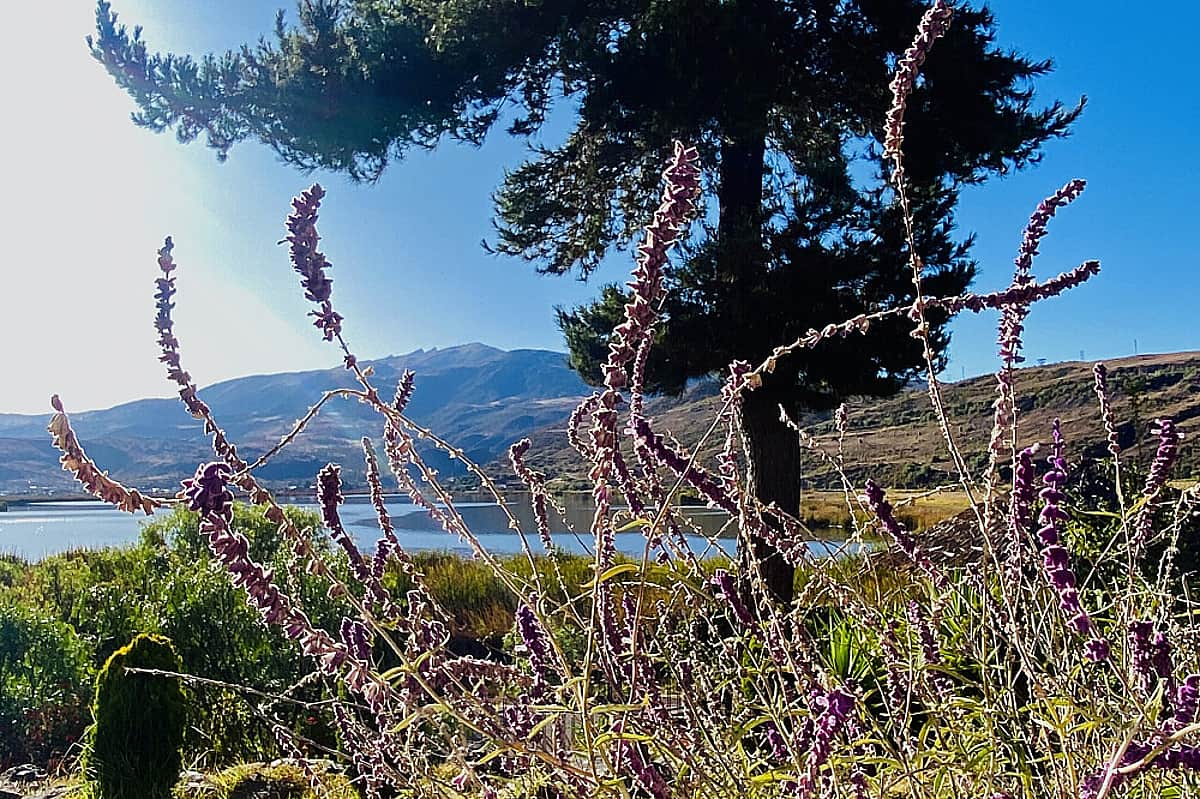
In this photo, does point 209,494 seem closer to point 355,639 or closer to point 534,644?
point 355,639

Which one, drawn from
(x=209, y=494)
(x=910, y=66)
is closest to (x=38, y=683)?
(x=209, y=494)

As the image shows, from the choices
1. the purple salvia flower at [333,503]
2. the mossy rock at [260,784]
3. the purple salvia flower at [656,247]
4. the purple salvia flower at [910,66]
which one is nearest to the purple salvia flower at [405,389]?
the purple salvia flower at [333,503]

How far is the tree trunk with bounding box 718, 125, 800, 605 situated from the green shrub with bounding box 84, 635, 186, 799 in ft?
15.6

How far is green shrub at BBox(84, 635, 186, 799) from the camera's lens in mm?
2844

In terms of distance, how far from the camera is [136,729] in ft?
9.34

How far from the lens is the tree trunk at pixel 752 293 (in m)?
8.02

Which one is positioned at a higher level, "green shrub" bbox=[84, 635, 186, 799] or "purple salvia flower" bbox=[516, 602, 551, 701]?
"purple salvia flower" bbox=[516, 602, 551, 701]

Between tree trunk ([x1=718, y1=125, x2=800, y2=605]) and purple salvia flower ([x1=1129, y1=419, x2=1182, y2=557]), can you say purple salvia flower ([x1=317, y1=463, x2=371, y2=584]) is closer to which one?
purple salvia flower ([x1=1129, y1=419, x2=1182, y2=557])

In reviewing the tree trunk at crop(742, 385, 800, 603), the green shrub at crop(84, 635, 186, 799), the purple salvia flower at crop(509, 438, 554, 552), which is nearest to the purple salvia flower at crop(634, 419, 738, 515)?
the purple salvia flower at crop(509, 438, 554, 552)

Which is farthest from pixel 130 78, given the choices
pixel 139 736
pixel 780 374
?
pixel 139 736

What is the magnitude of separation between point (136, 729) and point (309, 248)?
256 cm

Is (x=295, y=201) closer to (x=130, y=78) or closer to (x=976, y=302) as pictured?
(x=976, y=302)

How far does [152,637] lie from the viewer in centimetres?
300

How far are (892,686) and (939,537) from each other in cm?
604
